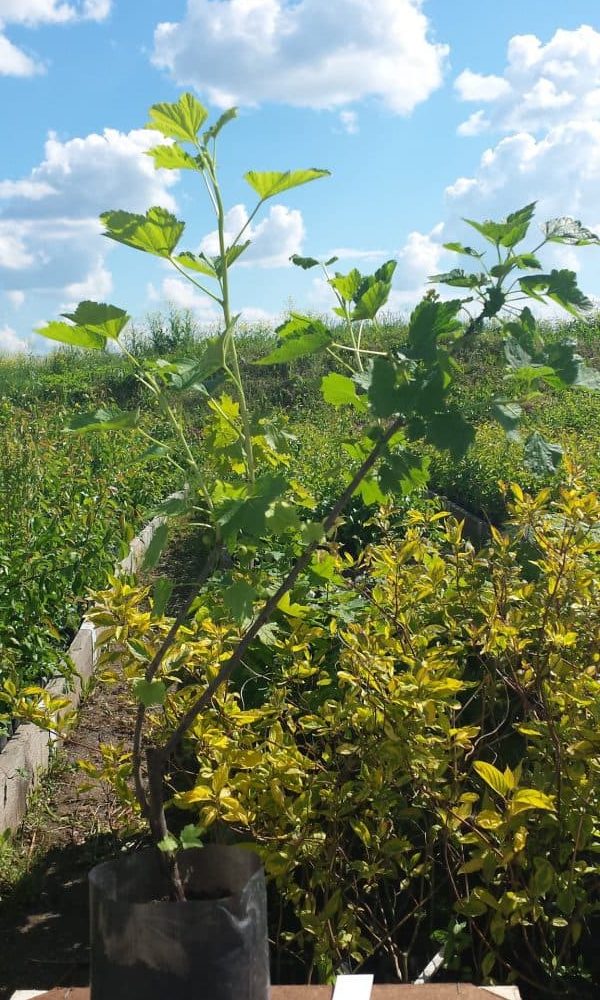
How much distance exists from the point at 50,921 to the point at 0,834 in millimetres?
425

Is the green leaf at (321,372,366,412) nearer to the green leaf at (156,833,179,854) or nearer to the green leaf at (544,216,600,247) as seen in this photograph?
the green leaf at (544,216,600,247)

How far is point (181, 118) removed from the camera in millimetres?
1370

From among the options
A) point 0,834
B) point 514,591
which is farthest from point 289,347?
point 0,834

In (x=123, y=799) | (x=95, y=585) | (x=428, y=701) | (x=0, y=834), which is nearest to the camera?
(x=428, y=701)

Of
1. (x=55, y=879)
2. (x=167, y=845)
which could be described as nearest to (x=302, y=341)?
(x=167, y=845)

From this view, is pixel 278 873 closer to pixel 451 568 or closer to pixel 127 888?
pixel 127 888

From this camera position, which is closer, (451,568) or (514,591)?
(514,591)

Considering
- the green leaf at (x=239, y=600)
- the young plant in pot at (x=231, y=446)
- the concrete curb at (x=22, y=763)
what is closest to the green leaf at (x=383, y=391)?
the young plant in pot at (x=231, y=446)

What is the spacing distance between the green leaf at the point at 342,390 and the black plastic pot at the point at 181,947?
714 millimetres

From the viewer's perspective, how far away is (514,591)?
8.51 feet

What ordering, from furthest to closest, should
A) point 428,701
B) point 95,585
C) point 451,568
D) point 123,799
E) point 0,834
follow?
point 95,585 < point 0,834 < point 451,568 < point 123,799 < point 428,701

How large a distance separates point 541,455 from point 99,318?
70cm

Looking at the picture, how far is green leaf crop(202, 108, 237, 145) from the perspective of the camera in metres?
1.38

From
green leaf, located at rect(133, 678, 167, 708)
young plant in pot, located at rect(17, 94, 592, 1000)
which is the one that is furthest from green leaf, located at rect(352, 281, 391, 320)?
green leaf, located at rect(133, 678, 167, 708)
